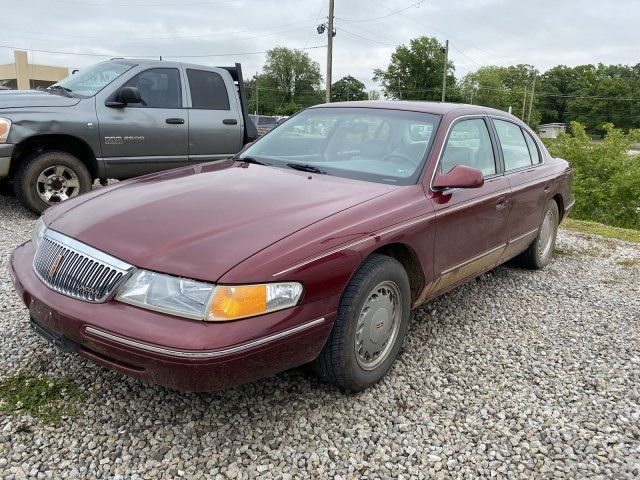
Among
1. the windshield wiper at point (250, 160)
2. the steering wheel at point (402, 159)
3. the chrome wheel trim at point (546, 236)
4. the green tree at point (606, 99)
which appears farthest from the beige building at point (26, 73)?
the green tree at point (606, 99)

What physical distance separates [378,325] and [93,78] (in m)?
5.50

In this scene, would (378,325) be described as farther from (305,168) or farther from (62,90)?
(62,90)

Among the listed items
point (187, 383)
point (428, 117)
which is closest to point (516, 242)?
point (428, 117)

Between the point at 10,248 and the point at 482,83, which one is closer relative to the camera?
the point at 10,248

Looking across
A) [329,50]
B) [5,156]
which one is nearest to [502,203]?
[5,156]

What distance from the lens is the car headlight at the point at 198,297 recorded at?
81.9 inches

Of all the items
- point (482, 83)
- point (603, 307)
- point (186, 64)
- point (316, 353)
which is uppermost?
point (482, 83)

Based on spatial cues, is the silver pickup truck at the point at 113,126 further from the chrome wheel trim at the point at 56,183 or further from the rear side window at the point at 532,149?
the rear side window at the point at 532,149

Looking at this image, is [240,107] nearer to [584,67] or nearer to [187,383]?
[187,383]

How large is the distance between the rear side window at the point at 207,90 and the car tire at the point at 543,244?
4.46 m

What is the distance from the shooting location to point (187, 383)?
209 centimetres

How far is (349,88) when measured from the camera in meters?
104

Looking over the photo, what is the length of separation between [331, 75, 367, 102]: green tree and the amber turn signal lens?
102437 millimetres

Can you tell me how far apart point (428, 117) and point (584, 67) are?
118m
